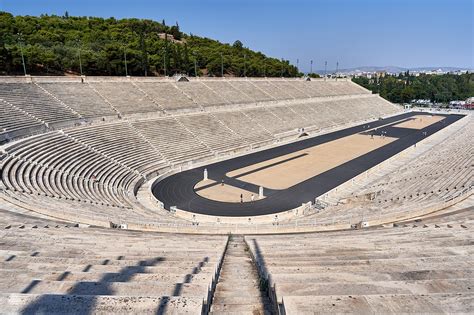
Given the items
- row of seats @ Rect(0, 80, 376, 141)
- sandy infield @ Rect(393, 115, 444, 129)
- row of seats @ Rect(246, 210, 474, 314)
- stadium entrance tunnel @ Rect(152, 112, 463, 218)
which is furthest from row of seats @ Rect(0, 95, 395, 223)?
sandy infield @ Rect(393, 115, 444, 129)

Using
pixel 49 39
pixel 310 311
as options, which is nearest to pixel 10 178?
pixel 310 311

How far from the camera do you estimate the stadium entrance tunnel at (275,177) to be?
24109 mm

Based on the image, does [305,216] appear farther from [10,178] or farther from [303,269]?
[10,178]

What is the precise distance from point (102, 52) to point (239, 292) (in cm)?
6007

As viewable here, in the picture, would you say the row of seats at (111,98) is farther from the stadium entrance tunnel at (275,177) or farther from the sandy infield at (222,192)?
the sandy infield at (222,192)

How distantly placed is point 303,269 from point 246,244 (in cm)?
446

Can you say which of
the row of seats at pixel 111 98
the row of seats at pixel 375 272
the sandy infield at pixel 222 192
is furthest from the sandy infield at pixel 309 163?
the row of seats at pixel 375 272

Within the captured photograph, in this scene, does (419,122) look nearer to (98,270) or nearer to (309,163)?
(309,163)

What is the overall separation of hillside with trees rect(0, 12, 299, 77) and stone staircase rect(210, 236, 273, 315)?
4458 centimetres

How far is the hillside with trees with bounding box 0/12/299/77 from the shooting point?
51.0 metres

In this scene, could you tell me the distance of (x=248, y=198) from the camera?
2542cm

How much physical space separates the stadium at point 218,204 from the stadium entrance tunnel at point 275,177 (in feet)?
0.69

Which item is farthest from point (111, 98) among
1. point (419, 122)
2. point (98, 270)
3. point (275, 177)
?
point (419, 122)

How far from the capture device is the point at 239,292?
667 centimetres
